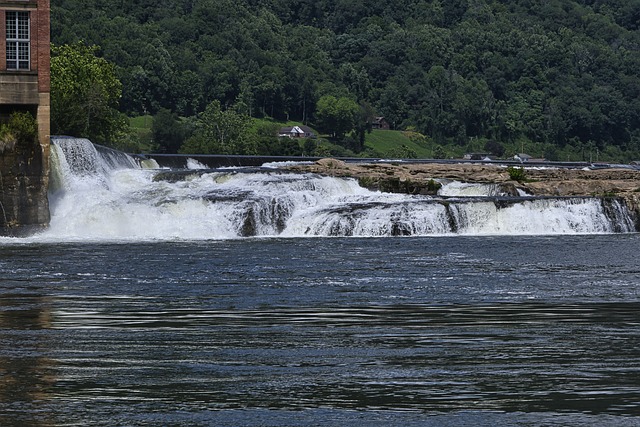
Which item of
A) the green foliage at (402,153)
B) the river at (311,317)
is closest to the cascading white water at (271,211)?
the river at (311,317)

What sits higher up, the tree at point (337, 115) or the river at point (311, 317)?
the tree at point (337, 115)

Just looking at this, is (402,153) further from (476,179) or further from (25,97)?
(25,97)

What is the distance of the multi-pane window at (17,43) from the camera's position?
199ft

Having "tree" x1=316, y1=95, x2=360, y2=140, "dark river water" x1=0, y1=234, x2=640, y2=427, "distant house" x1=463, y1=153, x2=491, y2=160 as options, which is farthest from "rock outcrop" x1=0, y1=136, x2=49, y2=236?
"tree" x1=316, y1=95, x2=360, y2=140

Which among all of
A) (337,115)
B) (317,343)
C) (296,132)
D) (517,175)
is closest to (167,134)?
Answer: (296,132)

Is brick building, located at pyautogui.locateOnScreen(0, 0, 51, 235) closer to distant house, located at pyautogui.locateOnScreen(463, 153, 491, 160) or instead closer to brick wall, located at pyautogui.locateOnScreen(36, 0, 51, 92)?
brick wall, located at pyautogui.locateOnScreen(36, 0, 51, 92)

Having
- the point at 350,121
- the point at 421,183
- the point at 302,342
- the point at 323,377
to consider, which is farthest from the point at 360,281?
the point at 350,121

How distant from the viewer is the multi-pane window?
199ft

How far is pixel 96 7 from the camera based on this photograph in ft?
627

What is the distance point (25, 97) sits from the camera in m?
60.7

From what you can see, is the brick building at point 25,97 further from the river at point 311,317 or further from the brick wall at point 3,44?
the river at point 311,317

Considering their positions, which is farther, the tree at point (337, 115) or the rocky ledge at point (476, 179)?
the tree at point (337, 115)

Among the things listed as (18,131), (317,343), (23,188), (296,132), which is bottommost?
(317,343)

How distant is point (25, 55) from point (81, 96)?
141 feet
